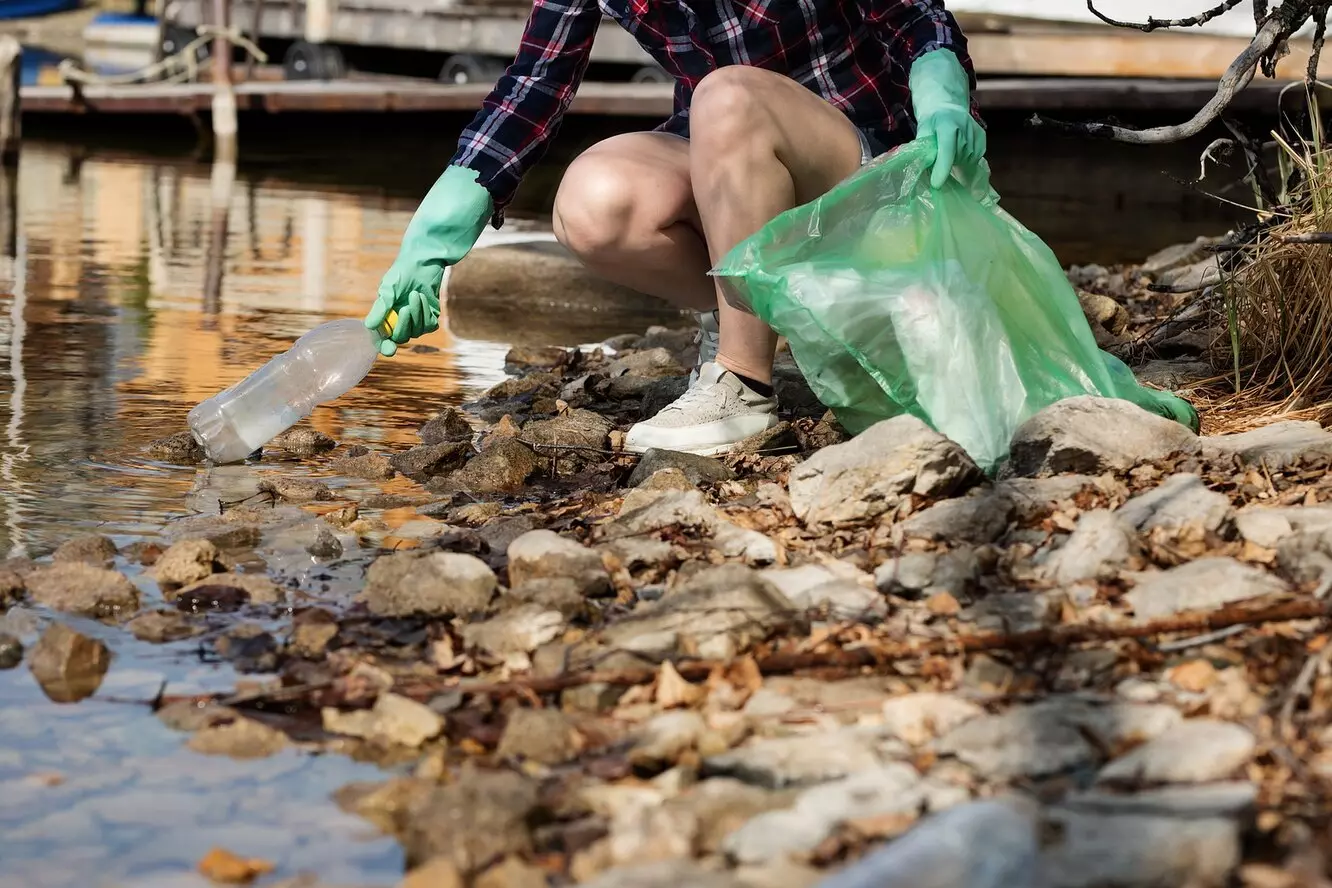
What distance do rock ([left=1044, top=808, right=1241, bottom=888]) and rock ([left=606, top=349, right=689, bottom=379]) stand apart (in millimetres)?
2633

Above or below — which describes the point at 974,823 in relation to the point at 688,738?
above

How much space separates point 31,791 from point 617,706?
0.67 metres

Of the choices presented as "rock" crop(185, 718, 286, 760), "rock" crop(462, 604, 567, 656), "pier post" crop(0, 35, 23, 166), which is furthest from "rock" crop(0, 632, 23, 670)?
"pier post" crop(0, 35, 23, 166)

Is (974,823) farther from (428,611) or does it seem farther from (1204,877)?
(428,611)

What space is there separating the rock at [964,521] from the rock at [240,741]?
0.98 m

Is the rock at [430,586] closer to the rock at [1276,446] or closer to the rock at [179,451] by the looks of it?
the rock at [179,451]

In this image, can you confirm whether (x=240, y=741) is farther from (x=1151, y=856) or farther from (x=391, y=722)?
(x=1151, y=856)

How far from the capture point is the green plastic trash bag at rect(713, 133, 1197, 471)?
2666 mm

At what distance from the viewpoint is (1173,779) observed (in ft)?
4.96

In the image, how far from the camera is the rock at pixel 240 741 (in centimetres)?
179

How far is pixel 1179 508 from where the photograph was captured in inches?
87.7

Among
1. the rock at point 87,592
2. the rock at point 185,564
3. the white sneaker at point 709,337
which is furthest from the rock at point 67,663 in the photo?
the white sneaker at point 709,337

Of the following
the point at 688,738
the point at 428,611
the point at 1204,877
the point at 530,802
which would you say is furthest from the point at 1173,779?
the point at 428,611

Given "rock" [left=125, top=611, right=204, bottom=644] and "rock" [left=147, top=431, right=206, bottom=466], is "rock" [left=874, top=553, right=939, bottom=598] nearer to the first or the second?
"rock" [left=125, top=611, right=204, bottom=644]
